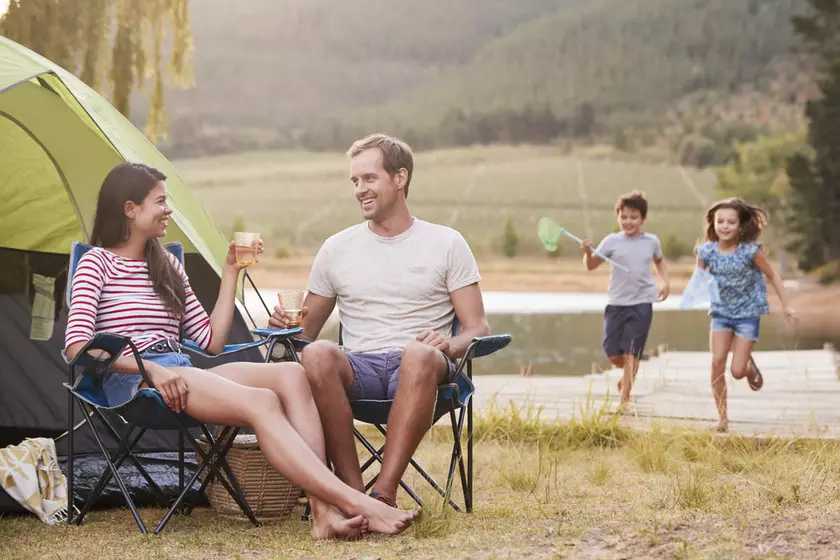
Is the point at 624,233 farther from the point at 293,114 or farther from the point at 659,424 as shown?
the point at 293,114

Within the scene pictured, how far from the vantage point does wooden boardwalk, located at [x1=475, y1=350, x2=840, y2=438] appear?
4523mm

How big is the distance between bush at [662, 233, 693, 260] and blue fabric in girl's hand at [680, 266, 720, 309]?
3229cm

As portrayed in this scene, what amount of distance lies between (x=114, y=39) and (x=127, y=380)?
3.39 meters

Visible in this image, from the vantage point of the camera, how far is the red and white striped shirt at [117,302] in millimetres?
2707

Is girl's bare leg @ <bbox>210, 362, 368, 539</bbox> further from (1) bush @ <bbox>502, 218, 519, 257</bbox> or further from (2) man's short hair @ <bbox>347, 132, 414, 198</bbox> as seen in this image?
(1) bush @ <bbox>502, 218, 519, 257</bbox>

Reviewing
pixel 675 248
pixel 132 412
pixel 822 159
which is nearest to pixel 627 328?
pixel 132 412

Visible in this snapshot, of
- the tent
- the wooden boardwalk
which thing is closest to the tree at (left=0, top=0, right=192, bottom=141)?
the tent

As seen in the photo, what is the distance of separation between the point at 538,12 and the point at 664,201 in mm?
18775

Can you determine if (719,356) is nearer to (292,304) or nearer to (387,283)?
(387,283)

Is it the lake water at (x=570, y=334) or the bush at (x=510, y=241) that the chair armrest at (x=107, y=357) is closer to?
the lake water at (x=570, y=334)

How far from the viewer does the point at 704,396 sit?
573cm

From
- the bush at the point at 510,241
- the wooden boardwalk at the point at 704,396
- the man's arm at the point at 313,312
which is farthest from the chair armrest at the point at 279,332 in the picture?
the bush at the point at 510,241

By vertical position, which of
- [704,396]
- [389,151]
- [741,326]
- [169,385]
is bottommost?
[704,396]

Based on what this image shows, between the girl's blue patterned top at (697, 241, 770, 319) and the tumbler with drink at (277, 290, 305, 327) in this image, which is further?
the girl's blue patterned top at (697, 241, 770, 319)
